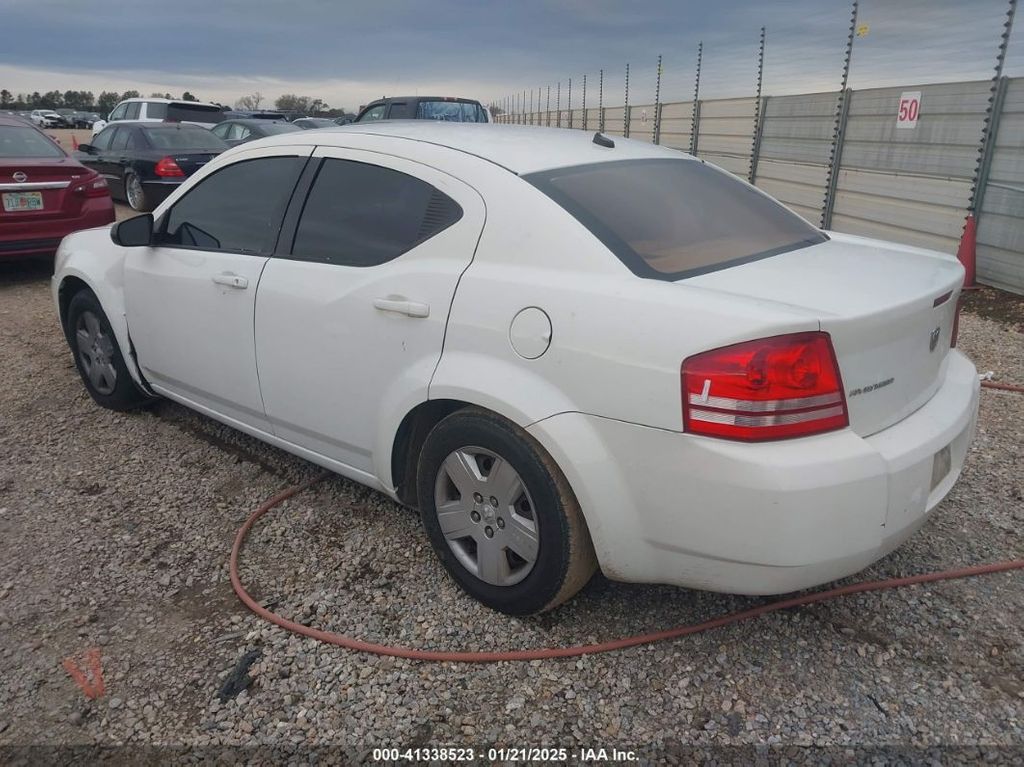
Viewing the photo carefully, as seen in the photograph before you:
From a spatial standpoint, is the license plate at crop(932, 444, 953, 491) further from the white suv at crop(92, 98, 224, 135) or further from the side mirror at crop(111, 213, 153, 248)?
the white suv at crop(92, 98, 224, 135)

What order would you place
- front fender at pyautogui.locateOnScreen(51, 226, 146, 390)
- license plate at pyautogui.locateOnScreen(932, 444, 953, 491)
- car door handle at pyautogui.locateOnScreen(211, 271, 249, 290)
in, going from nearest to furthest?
license plate at pyautogui.locateOnScreen(932, 444, 953, 491)
car door handle at pyautogui.locateOnScreen(211, 271, 249, 290)
front fender at pyautogui.locateOnScreen(51, 226, 146, 390)

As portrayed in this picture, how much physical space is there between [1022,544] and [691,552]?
1773 millimetres

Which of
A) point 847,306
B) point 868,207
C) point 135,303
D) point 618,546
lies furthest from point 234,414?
point 868,207

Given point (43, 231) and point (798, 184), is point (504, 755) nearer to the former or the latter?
point (43, 231)

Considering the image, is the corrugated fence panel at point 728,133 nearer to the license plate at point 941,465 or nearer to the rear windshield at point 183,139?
the rear windshield at point 183,139

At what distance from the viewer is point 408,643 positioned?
8.53 feet

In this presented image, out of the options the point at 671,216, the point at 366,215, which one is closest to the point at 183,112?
the point at 366,215

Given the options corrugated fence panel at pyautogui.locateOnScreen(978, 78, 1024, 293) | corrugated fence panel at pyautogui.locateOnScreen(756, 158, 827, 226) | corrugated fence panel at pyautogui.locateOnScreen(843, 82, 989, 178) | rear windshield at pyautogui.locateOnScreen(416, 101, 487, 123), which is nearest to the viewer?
corrugated fence panel at pyautogui.locateOnScreen(978, 78, 1024, 293)

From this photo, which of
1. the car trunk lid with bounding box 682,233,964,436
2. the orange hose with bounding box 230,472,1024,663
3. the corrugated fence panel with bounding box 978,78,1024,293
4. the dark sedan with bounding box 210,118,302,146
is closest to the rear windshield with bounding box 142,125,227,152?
the dark sedan with bounding box 210,118,302,146

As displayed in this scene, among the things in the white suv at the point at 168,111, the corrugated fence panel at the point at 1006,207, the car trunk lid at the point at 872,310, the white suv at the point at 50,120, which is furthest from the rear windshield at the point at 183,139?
→ the white suv at the point at 50,120

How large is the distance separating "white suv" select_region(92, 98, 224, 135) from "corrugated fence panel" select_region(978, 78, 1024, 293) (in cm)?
1432

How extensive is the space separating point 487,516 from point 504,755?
2.46ft

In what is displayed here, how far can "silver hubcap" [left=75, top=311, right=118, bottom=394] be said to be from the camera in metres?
4.46

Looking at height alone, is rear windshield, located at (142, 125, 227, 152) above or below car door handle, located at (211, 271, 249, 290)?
above
